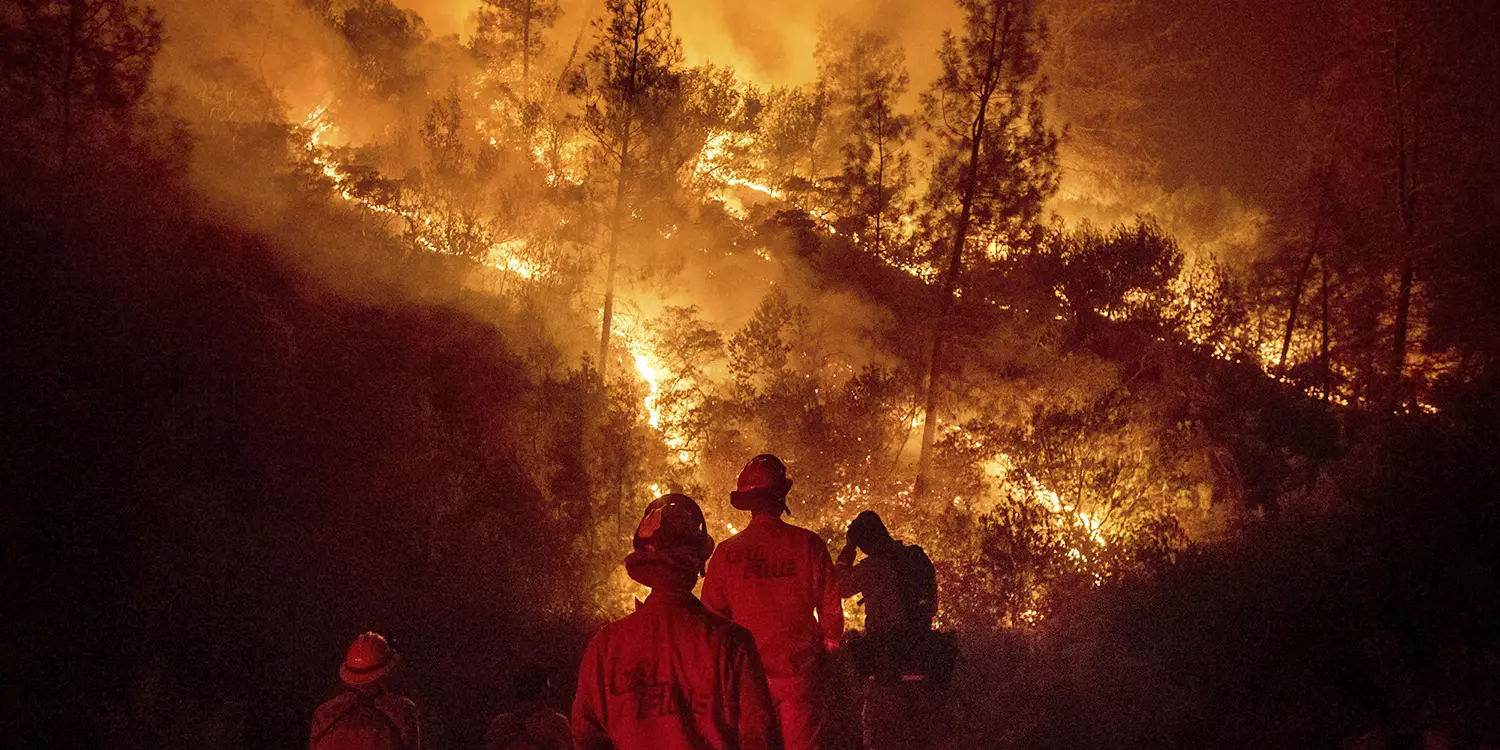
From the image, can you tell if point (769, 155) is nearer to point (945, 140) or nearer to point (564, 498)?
point (945, 140)

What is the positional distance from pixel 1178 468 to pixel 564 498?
11.5 meters

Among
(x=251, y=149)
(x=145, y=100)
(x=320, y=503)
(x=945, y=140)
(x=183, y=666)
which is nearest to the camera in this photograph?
(x=183, y=666)

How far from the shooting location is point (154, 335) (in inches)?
642

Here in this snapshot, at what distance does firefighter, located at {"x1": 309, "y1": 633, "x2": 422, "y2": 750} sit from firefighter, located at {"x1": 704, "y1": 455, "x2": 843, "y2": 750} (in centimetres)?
169

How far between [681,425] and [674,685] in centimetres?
1424

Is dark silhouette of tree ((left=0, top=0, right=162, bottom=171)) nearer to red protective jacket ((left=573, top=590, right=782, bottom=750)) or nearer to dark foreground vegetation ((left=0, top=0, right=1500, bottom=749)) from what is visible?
dark foreground vegetation ((left=0, top=0, right=1500, bottom=749))

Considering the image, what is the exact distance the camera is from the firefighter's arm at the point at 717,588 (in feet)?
16.1

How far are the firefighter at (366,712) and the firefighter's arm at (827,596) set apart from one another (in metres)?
2.19

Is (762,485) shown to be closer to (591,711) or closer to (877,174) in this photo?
(591,711)

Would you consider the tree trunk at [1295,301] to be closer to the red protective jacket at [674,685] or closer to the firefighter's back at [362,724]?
the red protective jacket at [674,685]

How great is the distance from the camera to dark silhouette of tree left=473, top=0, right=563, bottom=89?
3192 cm

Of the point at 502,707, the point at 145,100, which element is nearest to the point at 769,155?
the point at 145,100

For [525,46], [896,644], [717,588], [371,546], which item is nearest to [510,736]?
[717,588]

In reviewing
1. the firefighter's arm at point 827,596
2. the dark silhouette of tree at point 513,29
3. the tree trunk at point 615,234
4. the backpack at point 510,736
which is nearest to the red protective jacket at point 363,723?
the backpack at point 510,736
